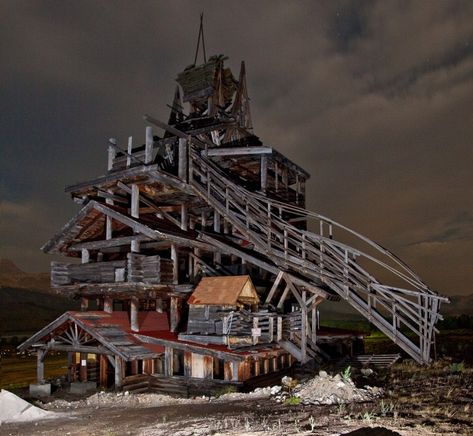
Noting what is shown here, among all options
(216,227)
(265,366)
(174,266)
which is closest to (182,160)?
(216,227)

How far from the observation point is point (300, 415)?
43.8 feet

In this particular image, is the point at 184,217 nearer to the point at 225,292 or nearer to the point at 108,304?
the point at 108,304

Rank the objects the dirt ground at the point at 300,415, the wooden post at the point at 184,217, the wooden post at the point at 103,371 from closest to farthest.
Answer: the dirt ground at the point at 300,415 < the wooden post at the point at 103,371 < the wooden post at the point at 184,217

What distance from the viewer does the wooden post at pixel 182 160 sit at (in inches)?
1107

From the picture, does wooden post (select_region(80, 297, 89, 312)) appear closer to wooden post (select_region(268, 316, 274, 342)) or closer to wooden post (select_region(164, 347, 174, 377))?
wooden post (select_region(164, 347, 174, 377))

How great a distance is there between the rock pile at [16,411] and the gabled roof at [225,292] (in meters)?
8.94

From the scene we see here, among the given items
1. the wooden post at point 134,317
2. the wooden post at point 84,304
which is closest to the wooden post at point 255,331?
the wooden post at point 134,317

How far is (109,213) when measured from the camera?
89.4 feet

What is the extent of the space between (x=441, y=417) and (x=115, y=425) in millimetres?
9716

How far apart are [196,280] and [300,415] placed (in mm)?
16131

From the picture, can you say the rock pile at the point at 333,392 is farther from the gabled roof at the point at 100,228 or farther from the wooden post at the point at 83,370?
the wooden post at the point at 83,370

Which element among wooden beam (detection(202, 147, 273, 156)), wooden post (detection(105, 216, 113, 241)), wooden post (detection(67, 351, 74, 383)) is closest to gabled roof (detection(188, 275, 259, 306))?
wooden post (detection(105, 216, 113, 241))

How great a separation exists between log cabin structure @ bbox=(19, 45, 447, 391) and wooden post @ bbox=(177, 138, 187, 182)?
83 millimetres

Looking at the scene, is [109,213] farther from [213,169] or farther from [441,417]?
[441,417]
